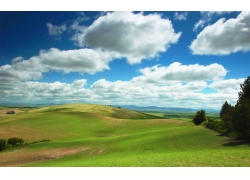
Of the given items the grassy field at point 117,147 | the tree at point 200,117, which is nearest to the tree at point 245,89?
the grassy field at point 117,147

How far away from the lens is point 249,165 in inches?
800

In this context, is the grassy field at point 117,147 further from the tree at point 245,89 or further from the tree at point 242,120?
the tree at point 245,89

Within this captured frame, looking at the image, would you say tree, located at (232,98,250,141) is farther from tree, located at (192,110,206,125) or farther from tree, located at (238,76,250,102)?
tree, located at (192,110,206,125)

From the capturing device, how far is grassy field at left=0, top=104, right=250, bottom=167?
81.4 feet

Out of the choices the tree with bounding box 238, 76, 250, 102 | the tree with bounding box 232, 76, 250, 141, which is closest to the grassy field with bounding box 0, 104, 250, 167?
the tree with bounding box 232, 76, 250, 141

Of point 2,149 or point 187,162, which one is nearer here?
point 187,162

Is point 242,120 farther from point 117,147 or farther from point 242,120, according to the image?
point 117,147

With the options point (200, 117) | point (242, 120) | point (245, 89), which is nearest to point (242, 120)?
point (242, 120)

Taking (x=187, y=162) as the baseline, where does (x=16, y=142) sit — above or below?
below

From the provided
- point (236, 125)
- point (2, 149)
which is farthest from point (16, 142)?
Answer: point (236, 125)
